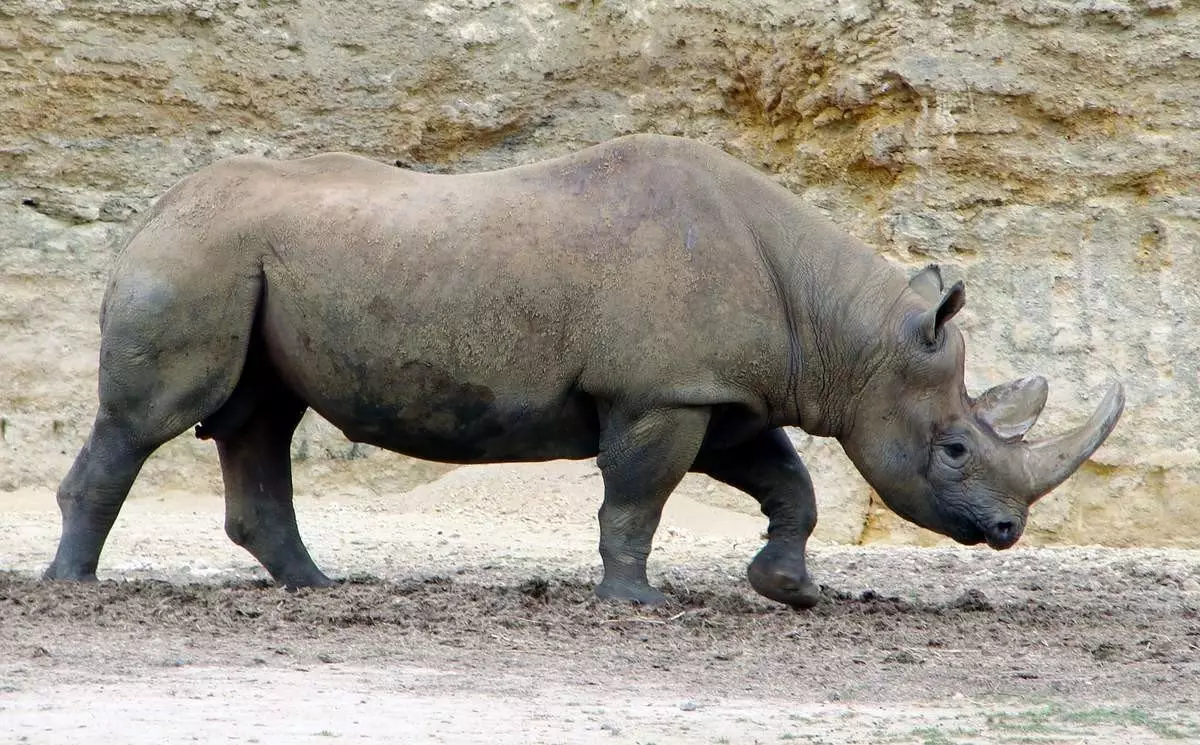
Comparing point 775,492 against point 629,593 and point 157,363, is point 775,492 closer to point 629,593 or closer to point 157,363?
point 629,593

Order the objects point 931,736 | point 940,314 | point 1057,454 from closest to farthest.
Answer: point 931,736 → point 940,314 → point 1057,454

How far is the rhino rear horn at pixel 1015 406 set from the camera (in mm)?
7840

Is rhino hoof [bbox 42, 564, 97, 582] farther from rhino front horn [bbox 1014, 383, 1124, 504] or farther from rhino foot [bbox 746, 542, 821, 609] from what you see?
rhino front horn [bbox 1014, 383, 1124, 504]

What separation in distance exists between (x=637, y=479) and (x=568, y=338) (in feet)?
2.00

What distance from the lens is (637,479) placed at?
761 centimetres

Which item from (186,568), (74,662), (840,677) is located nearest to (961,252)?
(186,568)

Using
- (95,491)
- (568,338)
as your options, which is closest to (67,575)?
(95,491)

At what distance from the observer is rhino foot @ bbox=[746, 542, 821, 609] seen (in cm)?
798

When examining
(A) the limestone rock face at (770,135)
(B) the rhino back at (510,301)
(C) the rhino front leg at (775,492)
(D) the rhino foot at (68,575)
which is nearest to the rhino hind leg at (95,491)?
(D) the rhino foot at (68,575)

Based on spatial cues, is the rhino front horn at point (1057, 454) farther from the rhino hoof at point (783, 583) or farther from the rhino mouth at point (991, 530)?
the rhino hoof at point (783, 583)

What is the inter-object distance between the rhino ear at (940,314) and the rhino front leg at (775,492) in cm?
88

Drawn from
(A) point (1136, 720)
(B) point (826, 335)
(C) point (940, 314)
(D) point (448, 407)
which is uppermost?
(C) point (940, 314)

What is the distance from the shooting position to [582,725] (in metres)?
5.15

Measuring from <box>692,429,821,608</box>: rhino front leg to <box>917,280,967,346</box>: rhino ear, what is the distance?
88 centimetres
